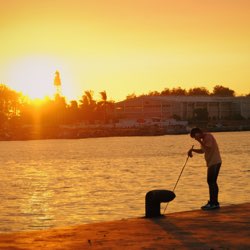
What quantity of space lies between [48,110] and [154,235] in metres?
157

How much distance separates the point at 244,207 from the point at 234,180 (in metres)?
17.6

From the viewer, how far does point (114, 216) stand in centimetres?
2028

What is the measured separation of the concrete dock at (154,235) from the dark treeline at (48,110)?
153173mm

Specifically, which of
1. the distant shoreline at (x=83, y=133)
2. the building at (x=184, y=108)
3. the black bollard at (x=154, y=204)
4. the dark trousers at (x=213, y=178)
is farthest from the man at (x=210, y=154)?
the building at (x=184, y=108)

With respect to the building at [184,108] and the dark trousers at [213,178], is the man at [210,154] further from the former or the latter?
the building at [184,108]

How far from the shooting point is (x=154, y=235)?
493 inches

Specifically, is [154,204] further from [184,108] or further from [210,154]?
[184,108]

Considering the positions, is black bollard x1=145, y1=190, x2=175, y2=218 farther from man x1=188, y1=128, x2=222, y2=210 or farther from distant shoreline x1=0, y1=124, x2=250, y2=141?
distant shoreline x1=0, y1=124, x2=250, y2=141

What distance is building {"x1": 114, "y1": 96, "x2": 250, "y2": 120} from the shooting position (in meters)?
175

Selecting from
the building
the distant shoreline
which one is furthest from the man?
the building

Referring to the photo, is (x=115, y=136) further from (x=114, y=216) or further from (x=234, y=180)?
(x=114, y=216)

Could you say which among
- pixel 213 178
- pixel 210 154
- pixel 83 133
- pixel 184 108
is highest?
pixel 184 108

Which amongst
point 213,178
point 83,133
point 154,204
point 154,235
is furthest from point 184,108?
point 154,235

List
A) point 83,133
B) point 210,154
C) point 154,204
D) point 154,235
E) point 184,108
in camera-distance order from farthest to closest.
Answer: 1. point 184,108
2. point 83,133
3. point 210,154
4. point 154,204
5. point 154,235
